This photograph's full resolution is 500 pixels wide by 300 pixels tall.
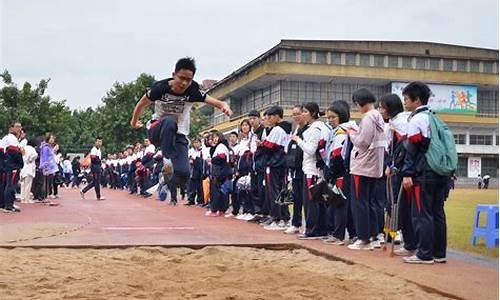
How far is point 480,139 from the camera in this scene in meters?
57.8

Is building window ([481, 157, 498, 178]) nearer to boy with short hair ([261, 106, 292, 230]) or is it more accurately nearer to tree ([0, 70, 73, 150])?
tree ([0, 70, 73, 150])

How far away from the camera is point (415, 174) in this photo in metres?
6.78

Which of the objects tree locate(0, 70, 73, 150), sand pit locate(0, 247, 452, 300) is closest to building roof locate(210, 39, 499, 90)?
tree locate(0, 70, 73, 150)

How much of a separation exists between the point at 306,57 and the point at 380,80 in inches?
273

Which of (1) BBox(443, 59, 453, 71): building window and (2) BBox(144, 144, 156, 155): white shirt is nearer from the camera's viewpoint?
(2) BBox(144, 144, 156, 155): white shirt

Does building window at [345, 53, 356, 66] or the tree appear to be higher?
building window at [345, 53, 356, 66]

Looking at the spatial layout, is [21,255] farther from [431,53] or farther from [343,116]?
[431,53]

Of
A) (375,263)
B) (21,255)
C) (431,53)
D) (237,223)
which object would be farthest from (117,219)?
(431,53)

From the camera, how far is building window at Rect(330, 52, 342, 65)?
167 ft

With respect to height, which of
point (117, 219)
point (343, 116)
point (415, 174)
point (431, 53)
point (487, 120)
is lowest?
point (117, 219)

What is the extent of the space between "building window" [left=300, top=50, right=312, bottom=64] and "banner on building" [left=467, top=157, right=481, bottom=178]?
733 inches

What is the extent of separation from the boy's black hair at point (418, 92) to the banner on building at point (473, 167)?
52.7m

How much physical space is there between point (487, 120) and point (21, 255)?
55492 millimetres

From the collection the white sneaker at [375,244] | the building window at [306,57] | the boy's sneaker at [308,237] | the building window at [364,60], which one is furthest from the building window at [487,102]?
the white sneaker at [375,244]
